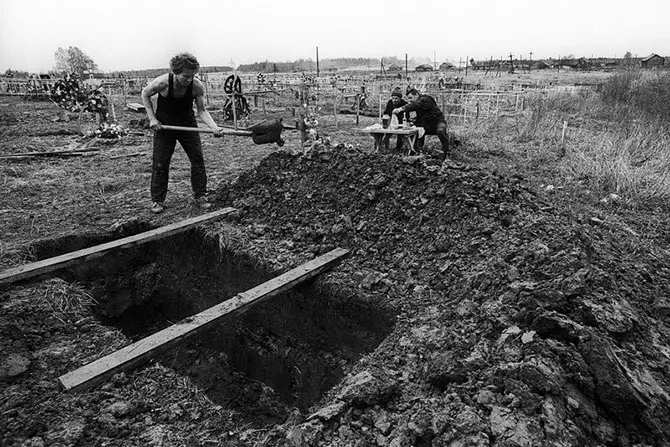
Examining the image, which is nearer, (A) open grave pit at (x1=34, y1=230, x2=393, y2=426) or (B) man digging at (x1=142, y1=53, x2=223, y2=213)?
(A) open grave pit at (x1=34, y1=230, x2=393, y2=426)

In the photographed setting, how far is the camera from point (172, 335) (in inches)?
95.6

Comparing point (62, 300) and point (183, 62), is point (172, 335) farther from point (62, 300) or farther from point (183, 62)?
point (183, 62)

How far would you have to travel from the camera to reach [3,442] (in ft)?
6.22

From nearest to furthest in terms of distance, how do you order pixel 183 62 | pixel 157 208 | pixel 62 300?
pixel 62 300 → pixel 183 62 → pixel 157 208

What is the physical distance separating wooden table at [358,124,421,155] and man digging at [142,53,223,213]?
3.32 m

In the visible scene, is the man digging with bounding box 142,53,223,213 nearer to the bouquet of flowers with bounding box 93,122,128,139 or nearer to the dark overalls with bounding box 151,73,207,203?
the dark overalls with bounding box 151,73,207,203

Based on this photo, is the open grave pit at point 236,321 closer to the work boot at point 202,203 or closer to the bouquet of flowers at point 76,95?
the work boot at point 202,203

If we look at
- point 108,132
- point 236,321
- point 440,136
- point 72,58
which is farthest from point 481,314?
point 72,58

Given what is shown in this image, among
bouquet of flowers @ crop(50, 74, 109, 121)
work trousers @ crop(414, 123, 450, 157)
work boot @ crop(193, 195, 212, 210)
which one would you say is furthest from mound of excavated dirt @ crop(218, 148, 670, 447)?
bouquet of flowers @ crop(50, 74, 109, 121)

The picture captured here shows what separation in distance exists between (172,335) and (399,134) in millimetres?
5666

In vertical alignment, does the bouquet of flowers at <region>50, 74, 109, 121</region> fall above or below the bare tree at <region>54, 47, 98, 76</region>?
below

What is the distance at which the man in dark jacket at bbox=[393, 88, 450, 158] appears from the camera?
24.2 ft

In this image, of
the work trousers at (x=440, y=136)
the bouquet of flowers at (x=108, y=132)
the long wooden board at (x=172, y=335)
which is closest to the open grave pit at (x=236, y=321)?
the long wooden board at (x=172, y=335)

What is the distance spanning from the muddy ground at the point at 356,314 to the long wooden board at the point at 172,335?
0.30ft
